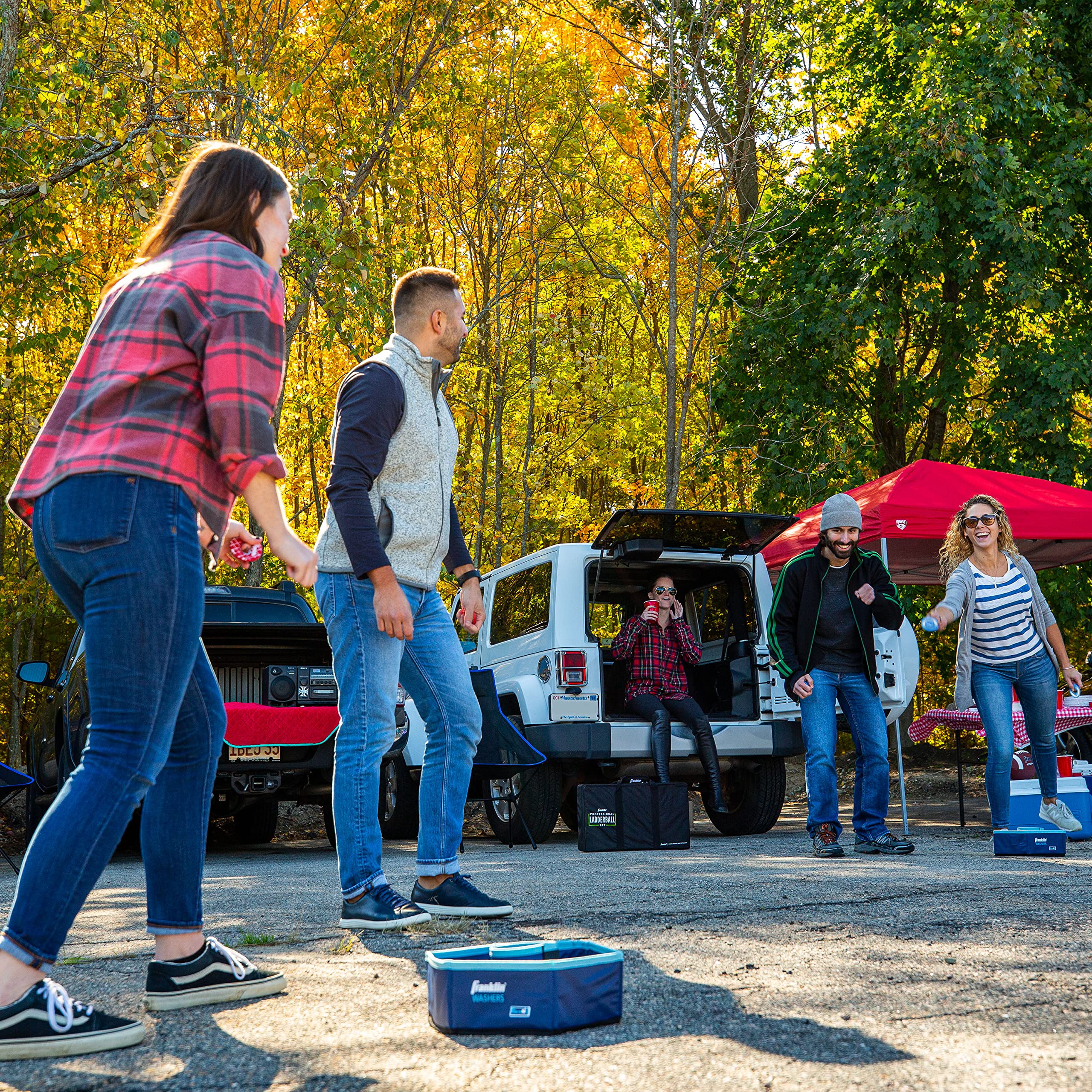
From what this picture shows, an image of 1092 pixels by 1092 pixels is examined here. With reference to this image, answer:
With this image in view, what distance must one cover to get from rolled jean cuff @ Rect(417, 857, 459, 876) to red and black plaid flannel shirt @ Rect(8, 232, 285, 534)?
6.15 feet

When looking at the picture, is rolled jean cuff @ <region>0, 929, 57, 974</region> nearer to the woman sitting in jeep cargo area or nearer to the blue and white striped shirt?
the blue and white striped shirt

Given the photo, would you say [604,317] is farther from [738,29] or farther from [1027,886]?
[1027,886]

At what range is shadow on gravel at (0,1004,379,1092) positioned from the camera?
2199mm

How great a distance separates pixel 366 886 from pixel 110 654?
66.3 inches

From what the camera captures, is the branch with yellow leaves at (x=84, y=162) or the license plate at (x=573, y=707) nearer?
the license plate at (x=573, y=707)

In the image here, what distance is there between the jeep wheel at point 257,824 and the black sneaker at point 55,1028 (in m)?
7.87

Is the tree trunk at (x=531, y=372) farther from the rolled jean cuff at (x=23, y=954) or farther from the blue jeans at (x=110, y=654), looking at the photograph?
the rolled jean cuff at (x=23, y=954)

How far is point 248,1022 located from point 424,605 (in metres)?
1.81

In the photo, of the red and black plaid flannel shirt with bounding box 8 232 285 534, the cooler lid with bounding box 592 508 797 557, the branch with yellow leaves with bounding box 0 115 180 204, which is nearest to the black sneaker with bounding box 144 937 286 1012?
the red and black plaid flannel shirt with bounding box 8 232 285 534

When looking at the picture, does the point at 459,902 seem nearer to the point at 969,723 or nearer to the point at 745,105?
the point at 969,723

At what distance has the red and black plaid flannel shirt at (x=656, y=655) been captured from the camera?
8.80 metres

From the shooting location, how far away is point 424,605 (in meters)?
4.29

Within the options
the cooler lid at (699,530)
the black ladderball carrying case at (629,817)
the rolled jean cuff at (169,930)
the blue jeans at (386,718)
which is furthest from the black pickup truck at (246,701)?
the rolled jean cuff at (169,930)

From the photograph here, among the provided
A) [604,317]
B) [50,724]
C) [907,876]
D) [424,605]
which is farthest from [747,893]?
[604,317]
